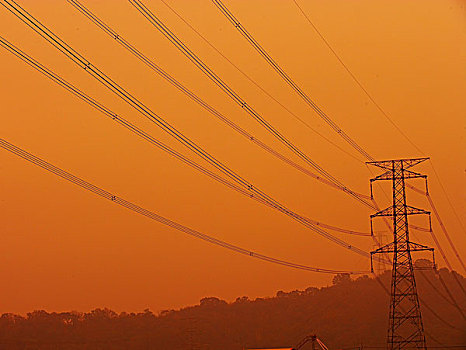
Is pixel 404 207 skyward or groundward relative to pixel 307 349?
skyward

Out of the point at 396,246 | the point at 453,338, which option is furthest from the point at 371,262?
the point at 453,338

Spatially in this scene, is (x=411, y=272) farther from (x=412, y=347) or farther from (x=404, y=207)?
(x=412, y=347)

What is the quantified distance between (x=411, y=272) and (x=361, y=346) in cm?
2928

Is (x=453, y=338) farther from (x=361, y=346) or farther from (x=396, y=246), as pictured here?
(x=396, y=246)

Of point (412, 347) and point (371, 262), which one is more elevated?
point (371, 262)

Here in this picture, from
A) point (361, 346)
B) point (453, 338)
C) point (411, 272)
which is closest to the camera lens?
point (411, 272)

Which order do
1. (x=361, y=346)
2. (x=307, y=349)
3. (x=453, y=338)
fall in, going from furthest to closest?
(x=307, y=349) < (x=453, y=338) < (x=361, y=346)

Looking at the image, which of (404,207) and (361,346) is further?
(361,346)

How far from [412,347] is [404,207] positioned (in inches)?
995

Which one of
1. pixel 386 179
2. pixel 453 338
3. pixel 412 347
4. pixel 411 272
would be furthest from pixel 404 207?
pixel 453 338

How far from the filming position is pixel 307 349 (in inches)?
2963

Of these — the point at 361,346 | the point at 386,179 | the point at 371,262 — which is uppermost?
the point at 386,179

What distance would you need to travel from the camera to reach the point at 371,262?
1804 inches

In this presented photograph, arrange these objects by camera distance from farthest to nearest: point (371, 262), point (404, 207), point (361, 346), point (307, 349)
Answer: point (307, 349) → point (361, 346) → point (371, 262) → point (404, 207)
